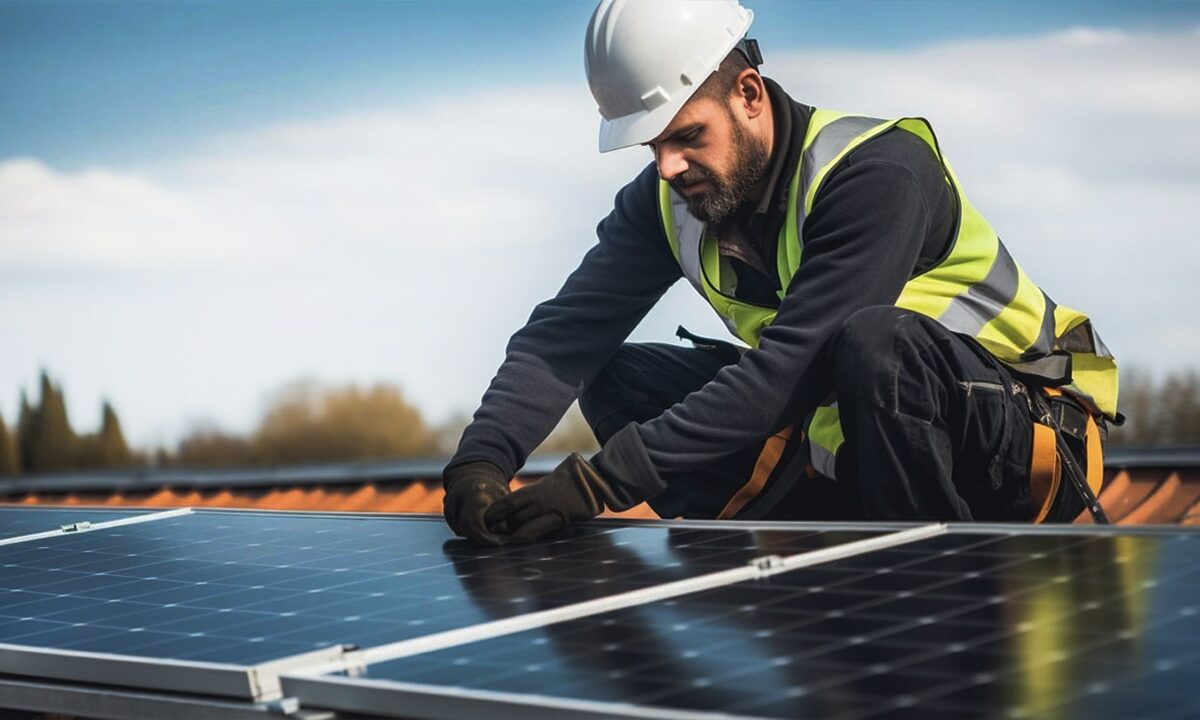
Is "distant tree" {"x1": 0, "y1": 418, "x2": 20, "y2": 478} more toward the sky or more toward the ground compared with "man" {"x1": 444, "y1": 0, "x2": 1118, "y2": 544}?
more toward the sky

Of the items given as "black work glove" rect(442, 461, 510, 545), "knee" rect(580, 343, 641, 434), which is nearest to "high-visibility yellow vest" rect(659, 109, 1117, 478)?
"knee" rect(580, 343, 641, 434)

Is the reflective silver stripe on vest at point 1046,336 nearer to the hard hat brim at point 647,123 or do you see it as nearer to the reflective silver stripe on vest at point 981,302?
the reflective silver stripe on vest at point 981,302

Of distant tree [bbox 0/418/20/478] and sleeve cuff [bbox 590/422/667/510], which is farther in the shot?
distant tree [bbox 0/418/20/478]

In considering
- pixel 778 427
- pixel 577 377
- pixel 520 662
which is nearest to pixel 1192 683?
pixel 520 662

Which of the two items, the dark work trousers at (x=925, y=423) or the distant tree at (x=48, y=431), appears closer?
the dark work trousers at (x=925, y=423)

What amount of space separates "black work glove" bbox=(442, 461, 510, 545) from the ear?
125 cm

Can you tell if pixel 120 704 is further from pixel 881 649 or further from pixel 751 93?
pixel 751 93

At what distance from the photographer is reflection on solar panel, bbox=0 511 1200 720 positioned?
1.84 m

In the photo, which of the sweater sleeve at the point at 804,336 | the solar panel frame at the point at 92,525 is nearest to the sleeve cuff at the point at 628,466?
the sweater sleeve at the point at 804,336

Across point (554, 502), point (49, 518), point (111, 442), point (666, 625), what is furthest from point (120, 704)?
point (111, 442)

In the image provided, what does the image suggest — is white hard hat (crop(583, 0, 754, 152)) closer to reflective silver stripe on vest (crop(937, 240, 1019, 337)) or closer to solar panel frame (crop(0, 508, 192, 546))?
reflective silver stripe on vest (crop(937, 240, 1019, 337))

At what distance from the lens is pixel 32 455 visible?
31891 mm

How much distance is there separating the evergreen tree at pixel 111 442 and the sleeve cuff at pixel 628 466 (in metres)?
29.9

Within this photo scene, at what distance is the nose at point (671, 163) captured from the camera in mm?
4305
